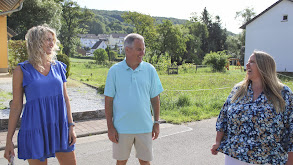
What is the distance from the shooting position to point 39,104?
8.51 ft

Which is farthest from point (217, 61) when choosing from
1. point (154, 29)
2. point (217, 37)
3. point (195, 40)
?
point (217, 37)

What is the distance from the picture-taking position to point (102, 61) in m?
42.6

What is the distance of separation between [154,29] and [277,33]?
17547mm

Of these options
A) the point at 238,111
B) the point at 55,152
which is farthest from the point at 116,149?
the point at 238,111

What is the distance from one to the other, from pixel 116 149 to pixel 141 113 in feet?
1.70

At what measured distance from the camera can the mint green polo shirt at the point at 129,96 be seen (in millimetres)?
2883

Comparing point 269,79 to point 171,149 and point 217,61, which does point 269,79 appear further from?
point 217,61

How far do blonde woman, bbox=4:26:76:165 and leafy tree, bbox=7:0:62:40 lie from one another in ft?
90.5

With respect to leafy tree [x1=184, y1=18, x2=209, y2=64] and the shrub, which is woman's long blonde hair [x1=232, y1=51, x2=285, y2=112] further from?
leafy tree [x1=184, y1=18, x2=209, y2=64]

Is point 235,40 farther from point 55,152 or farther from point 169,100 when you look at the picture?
point 55,152

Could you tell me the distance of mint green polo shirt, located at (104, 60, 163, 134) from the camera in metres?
2.88

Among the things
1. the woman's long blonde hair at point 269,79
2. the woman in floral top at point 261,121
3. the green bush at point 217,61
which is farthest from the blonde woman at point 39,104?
the green bush at point 217,61

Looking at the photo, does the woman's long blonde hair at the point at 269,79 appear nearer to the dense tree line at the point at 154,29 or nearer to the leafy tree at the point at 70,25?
the dense tree line at the point at 154,29

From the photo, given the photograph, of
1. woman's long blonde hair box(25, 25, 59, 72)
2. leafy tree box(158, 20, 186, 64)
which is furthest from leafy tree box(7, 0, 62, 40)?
woman's long blonde hair box(25, 25, 59, 72)
